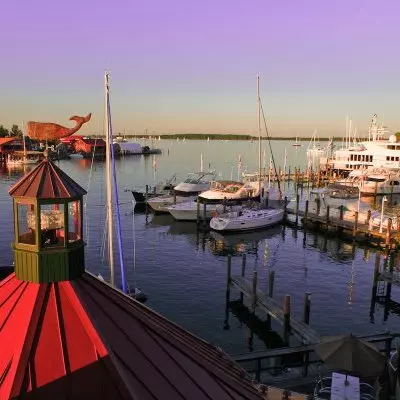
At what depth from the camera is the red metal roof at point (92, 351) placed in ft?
24.4

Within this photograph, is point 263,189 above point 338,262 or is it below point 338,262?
above

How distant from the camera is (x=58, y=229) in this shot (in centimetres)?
950

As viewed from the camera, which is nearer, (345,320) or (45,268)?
(45,268)

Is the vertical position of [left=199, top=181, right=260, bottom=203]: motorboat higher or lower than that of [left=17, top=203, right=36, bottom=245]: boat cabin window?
lower

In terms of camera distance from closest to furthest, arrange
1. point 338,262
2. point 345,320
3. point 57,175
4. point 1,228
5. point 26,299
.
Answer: point 26,299
point 57,175
point 345,320
point 338,262
point 1,228

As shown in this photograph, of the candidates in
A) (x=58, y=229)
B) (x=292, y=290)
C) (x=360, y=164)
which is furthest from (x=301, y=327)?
(x=360, y=164)

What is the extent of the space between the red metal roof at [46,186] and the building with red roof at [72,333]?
19 mm

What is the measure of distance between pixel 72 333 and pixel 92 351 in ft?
1.60

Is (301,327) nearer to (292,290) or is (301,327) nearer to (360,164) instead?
(292,290)

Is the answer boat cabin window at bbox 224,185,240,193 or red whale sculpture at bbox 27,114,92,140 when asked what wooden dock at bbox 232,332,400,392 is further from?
boat cabin window at bbox 224,185,240,193

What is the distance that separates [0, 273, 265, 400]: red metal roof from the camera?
24.4ft

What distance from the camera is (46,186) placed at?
909cm

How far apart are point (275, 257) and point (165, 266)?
1150 centimetres

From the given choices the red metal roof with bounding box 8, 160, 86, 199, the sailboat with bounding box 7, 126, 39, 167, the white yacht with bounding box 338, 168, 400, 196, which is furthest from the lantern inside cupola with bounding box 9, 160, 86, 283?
the sailboat with bounding box 7, 126, 39, 167
